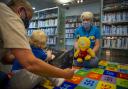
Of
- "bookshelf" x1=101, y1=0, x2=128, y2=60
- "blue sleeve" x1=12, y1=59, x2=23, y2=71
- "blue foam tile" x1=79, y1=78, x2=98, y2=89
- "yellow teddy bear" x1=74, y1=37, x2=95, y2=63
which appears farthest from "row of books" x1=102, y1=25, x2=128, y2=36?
"blue sleeve" x1=12, y1=59, x2=23, y2=71

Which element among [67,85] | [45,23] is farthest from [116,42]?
[45,23]

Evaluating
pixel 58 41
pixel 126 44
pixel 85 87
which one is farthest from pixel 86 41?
pixel 58 41

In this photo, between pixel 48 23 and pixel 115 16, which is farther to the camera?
pixel 48 23

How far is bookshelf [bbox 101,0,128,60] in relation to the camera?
3482 millimetres

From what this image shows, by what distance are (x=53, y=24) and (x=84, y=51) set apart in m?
3.37

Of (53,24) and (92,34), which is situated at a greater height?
(53,24)

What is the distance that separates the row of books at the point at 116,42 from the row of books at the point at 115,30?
5.4 inches

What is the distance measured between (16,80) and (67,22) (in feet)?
20.2

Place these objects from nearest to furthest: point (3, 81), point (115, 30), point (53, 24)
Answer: point (3, 81), point (115, 30), point (53, 24)

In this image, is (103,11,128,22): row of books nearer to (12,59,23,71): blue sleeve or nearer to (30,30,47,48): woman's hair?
(30,30,47,48): woman's hair

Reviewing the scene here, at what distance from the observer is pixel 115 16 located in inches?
141

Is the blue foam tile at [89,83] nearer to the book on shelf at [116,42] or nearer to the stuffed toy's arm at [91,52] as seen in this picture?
the stuffed toy's arm at [91,52]

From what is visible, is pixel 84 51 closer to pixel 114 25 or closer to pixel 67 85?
pixel 67 85

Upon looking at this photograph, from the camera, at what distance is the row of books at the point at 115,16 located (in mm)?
3465
